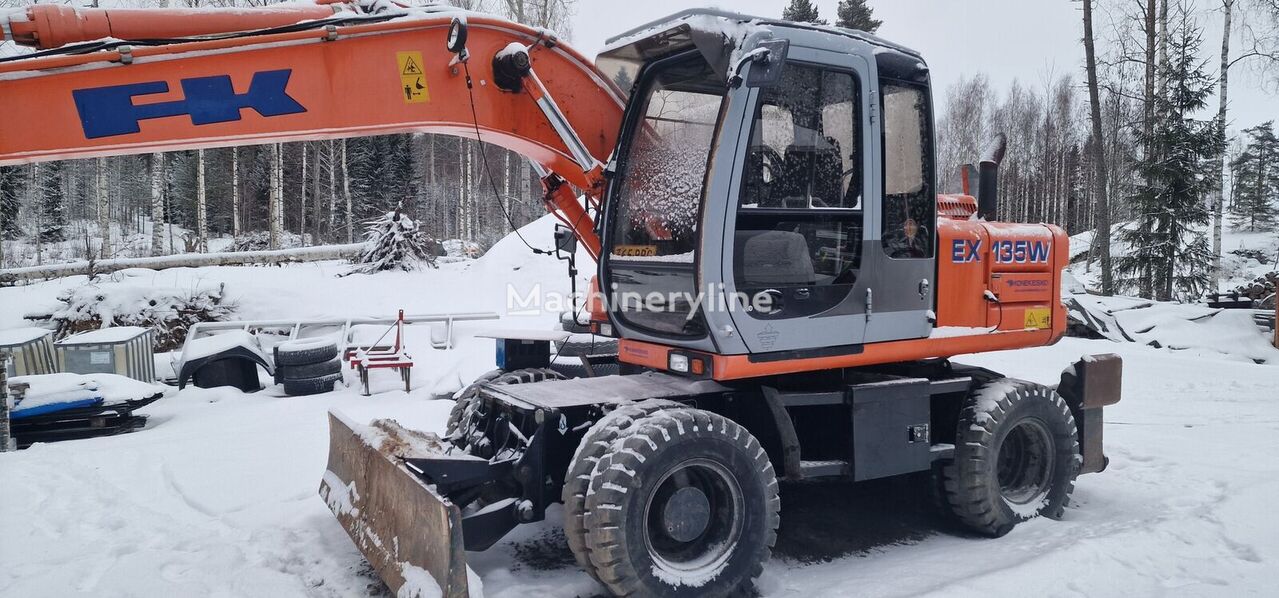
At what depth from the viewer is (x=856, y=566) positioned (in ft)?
13.9

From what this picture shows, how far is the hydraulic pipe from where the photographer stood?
3307mm

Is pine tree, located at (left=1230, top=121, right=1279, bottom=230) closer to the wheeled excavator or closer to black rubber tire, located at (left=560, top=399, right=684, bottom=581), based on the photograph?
the wheeled excavator

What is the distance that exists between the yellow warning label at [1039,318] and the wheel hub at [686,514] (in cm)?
279

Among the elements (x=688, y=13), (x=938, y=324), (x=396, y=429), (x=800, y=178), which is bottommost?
Answer: (x=396, y=429)

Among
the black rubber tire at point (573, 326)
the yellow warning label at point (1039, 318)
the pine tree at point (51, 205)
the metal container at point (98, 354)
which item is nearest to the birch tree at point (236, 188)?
the metal container at point (98, 354)

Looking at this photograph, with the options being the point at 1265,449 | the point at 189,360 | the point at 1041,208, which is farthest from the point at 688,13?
the point at 1041,208

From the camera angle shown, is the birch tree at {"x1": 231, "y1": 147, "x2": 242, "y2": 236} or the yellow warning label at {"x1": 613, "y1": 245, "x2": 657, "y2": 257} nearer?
the yellow warning label at {"x1": 613, "y1": 245, "x2": 657, "y2": 257}

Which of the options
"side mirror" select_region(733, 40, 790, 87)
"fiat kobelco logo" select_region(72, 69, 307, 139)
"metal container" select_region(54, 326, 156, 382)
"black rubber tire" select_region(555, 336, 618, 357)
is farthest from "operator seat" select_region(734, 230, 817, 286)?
"metal container" select_region(54, 326, 156, 382)

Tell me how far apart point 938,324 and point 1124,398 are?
619cm

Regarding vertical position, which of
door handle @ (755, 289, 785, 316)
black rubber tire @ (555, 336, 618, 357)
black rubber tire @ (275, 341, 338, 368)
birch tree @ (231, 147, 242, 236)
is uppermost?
birch tree @ (231, 147, 242, 236)

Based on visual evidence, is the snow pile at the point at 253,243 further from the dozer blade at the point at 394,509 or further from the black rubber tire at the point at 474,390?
the dozer blade at the point at 394,509

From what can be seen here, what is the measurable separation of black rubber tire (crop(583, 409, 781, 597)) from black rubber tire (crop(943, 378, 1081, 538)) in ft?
4.98

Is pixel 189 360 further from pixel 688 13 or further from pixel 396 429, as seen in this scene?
pixel 688 13

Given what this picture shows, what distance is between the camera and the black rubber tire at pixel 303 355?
9037 millimetres
